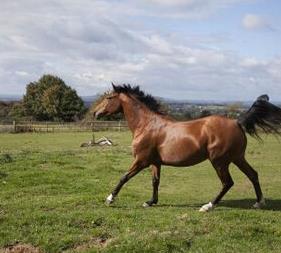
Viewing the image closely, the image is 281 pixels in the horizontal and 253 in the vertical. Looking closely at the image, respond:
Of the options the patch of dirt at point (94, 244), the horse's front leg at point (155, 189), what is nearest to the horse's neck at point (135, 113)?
the horse's front leg at point (155, 189)

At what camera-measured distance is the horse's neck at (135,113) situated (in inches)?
467

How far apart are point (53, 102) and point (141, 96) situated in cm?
7043

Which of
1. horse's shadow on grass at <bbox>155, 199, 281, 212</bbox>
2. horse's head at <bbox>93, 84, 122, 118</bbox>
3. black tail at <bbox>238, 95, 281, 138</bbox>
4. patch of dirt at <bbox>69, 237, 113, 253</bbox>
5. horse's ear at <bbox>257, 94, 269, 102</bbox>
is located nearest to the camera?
patch of dirt at <bbox>69, 237, 113, 253</bbox>

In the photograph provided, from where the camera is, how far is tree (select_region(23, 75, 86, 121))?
266ft

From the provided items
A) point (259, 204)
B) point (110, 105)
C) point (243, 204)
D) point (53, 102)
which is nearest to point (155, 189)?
point (243, 204)

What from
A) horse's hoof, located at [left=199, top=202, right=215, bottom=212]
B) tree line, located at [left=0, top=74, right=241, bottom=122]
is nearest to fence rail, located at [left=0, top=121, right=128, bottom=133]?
tree line, located at [left=0, top=74, right=241, bottom=122]

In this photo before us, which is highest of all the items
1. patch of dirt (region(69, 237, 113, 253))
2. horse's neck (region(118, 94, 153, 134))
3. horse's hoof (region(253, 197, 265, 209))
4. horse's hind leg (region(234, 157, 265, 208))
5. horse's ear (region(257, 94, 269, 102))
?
horse's ear (region(257, 94, 269, 102))

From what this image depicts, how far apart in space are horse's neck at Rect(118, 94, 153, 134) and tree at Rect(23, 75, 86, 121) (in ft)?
218

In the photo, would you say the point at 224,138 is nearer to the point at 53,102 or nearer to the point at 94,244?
the point at 94,244

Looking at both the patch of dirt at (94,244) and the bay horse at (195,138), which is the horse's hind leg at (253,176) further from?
the patch of dirt at (94,244)

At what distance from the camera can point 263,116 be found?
1130 centimetres

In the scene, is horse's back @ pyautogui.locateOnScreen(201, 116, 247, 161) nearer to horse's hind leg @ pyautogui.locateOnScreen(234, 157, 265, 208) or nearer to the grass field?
horse's hind leg @ pyautogui.locateOnScreen(234, 157, 265, 208)

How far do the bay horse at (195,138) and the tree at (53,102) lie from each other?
6669cm

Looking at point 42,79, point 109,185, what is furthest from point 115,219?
point 42,79
